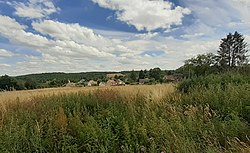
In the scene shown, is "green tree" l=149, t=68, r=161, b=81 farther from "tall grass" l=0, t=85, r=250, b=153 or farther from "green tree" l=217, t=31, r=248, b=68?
"tall grass" l=0, t=85, r=250, b=153

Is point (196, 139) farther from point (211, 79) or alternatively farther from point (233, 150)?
point (211, 79)

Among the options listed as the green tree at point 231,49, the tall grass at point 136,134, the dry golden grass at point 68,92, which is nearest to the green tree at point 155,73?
the green tree at point 231,49

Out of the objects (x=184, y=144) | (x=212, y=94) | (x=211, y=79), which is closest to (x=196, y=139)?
(x=184, y=144)

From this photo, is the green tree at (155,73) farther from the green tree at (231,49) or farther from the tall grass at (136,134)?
the tall grass at (136,134)

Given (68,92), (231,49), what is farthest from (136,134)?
(231,49)

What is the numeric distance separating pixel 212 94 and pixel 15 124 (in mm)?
5055

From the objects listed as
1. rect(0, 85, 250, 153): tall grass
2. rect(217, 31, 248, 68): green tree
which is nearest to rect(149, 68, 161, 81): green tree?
rect(217, 31, 248, 68): green tree

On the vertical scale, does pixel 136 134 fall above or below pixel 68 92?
below

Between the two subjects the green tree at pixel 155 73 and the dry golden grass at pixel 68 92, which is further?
the green tree at pixel 155 73

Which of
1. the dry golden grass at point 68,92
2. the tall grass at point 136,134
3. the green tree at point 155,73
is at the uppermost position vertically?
the green tree at point 155,73

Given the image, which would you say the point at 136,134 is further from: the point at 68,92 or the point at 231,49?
the point at 231,49

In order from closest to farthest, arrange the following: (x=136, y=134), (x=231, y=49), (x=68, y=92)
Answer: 1. (x=136, y=134)
2. (x=68, y=92)
3. (x=231, y=49)

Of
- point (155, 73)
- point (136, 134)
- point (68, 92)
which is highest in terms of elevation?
point (155, 73)

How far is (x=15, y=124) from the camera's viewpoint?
640 cm
